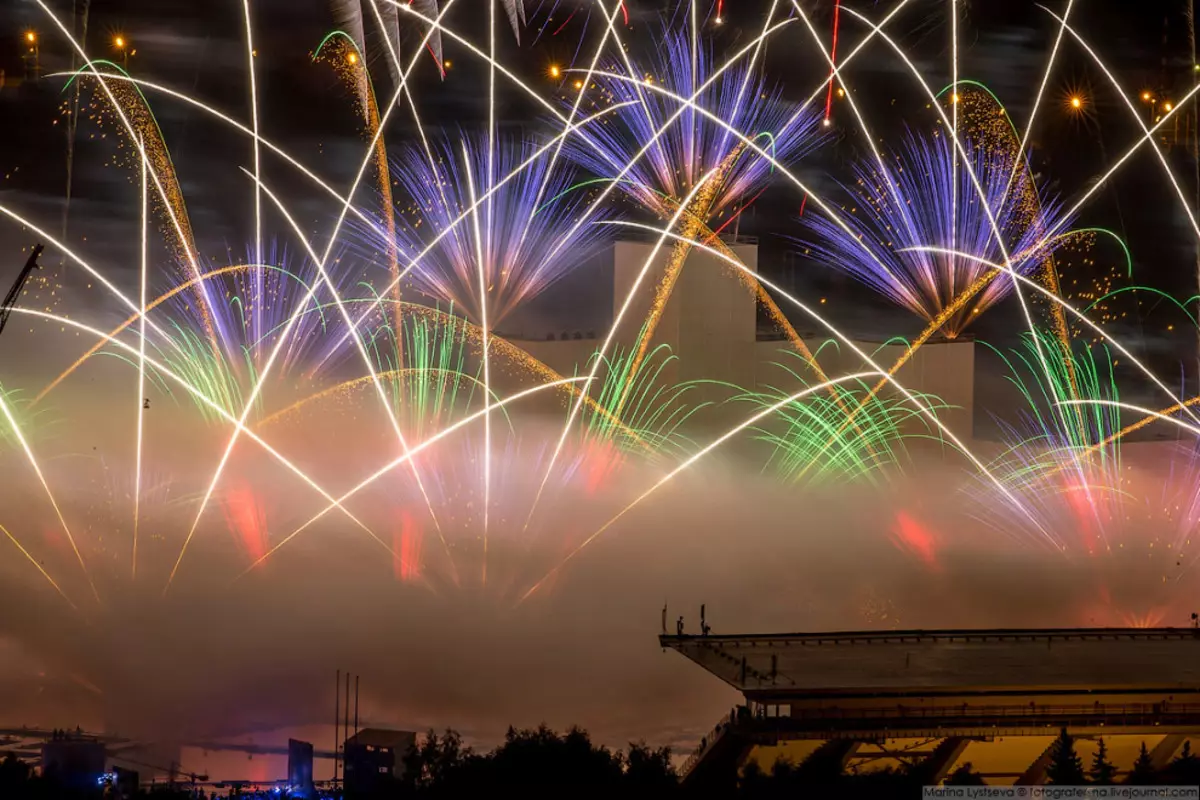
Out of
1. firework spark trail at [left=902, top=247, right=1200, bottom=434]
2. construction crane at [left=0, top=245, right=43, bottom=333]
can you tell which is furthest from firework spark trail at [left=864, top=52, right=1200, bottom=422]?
construction crane at [left=0, top=245, right=43, bottom=333]

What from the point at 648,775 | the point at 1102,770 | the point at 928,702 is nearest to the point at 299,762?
the point at 648,775

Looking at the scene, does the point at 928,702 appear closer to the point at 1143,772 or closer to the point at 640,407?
the point at 1143,772

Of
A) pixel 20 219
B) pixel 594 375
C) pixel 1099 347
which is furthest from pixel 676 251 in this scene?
pixel 20 219

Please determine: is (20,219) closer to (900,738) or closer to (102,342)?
(102,342)

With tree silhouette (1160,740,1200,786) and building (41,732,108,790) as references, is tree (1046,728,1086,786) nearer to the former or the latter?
tree silhouette (1160,740,1200,786)

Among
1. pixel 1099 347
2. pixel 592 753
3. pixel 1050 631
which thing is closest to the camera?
pixel 592 753

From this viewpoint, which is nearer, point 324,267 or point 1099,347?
point 324,267

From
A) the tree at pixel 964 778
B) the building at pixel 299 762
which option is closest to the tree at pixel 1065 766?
the tree at pixel 964 778

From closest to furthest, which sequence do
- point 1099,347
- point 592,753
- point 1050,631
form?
point 592,753 → point 1050,631 → point 1099,347

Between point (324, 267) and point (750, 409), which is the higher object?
point (324, 267)
